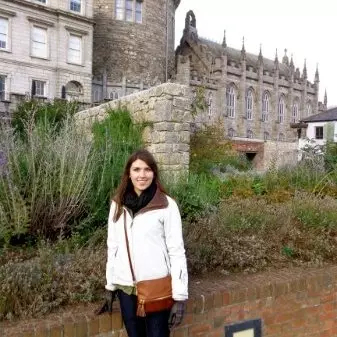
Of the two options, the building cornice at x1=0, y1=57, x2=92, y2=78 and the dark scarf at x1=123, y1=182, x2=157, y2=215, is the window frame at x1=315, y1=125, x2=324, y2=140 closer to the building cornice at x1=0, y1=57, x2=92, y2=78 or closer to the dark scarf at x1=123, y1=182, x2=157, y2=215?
the building cornice at x1=0, y1=57, x2=92, y2=78

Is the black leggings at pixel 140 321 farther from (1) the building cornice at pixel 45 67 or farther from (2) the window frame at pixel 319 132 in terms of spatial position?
(2) the window frame at pixel 319 132

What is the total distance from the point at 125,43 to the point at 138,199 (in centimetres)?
3683

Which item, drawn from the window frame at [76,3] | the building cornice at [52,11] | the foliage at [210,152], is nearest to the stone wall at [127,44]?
the building cornice at [52,11]

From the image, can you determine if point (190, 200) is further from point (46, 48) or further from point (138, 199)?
point (46, 48)

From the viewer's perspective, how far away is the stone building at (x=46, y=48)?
Result: 28.0 meters

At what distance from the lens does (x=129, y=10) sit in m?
37.8

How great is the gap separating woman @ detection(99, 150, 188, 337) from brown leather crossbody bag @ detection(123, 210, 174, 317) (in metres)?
0.04

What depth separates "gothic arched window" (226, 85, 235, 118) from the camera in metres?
51.5

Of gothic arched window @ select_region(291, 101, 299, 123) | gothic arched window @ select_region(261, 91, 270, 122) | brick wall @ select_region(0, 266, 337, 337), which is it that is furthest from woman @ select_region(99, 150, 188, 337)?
gothic arched window @ select_region(291, 101, 299, 123)

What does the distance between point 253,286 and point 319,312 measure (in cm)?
95

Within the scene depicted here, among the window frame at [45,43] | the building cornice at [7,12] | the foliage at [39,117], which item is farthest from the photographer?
the window frame at [45,43]

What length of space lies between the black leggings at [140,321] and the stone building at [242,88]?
41.9 meters

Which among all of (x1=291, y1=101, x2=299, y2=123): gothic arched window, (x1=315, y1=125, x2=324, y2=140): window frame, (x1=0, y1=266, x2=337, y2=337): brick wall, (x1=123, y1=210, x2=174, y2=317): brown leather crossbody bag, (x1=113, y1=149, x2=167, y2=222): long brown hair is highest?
(x1=291, y1=101, x2=299, y2=123): gothic arched window

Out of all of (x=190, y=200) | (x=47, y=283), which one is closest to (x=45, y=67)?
(x=190, y=200)
